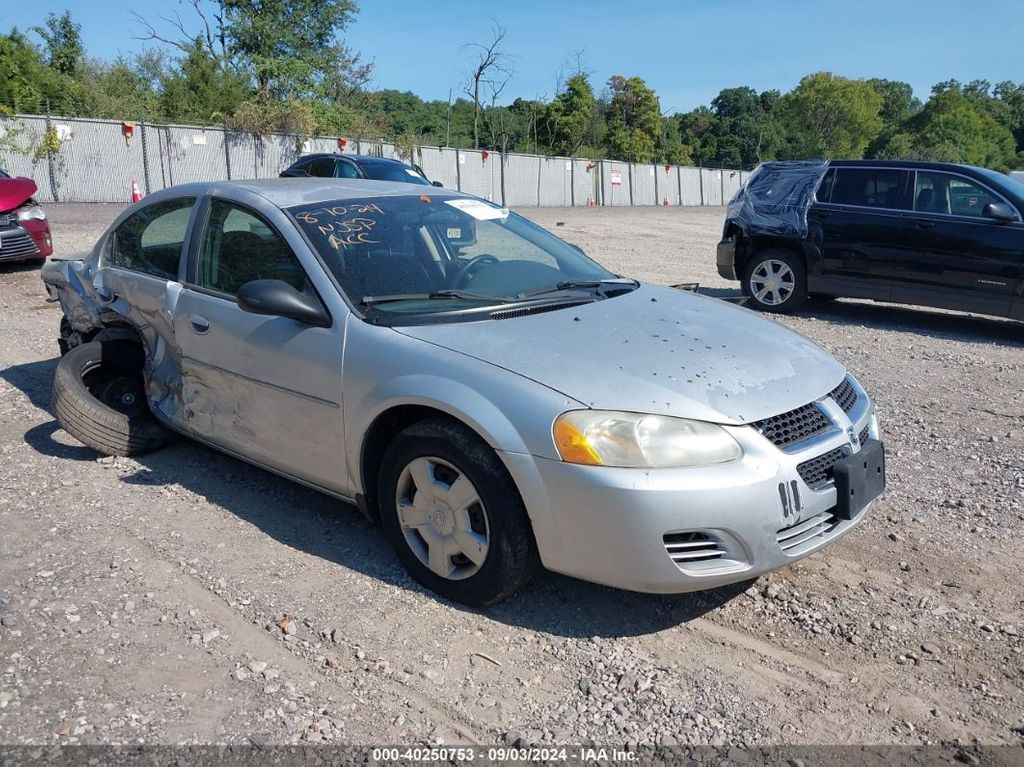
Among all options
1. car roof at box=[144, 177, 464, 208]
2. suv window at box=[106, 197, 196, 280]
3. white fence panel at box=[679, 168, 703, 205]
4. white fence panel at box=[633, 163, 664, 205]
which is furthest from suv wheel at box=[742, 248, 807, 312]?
white fence panel at box=[679, 168, 703, 205]

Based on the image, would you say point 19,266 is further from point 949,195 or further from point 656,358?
point 949,195

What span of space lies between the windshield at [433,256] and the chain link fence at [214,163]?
52.3ft

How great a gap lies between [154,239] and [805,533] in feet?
12.2

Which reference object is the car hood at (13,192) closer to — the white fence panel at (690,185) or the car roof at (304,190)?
the car roof at (304,190)

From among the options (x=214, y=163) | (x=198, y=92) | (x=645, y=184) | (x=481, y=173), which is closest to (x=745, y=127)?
(x=645, y=184)

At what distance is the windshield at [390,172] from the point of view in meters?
15.6

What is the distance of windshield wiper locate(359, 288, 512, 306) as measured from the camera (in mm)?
3695

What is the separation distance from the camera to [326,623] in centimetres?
327

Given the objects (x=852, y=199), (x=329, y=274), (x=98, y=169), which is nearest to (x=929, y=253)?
(x=852, y=199)

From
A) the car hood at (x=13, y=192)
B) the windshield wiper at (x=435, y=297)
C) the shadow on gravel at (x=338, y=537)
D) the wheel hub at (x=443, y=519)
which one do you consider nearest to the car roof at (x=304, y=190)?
the windshield wiper at (x=435, y=297)

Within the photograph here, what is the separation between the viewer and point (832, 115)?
78.9 metres

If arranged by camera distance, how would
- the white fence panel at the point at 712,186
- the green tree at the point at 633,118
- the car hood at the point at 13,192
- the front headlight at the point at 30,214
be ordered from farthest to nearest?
the green tree at the point at 633,118
the white fence panel at the point at 712,186
the front headlight at the point at 30,214
the car hood at the point at 13,192

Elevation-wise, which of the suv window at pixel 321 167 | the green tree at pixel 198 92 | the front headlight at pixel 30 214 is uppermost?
the green tree at pixel 198 92

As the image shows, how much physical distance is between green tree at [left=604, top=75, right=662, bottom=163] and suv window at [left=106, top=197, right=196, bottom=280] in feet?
199
